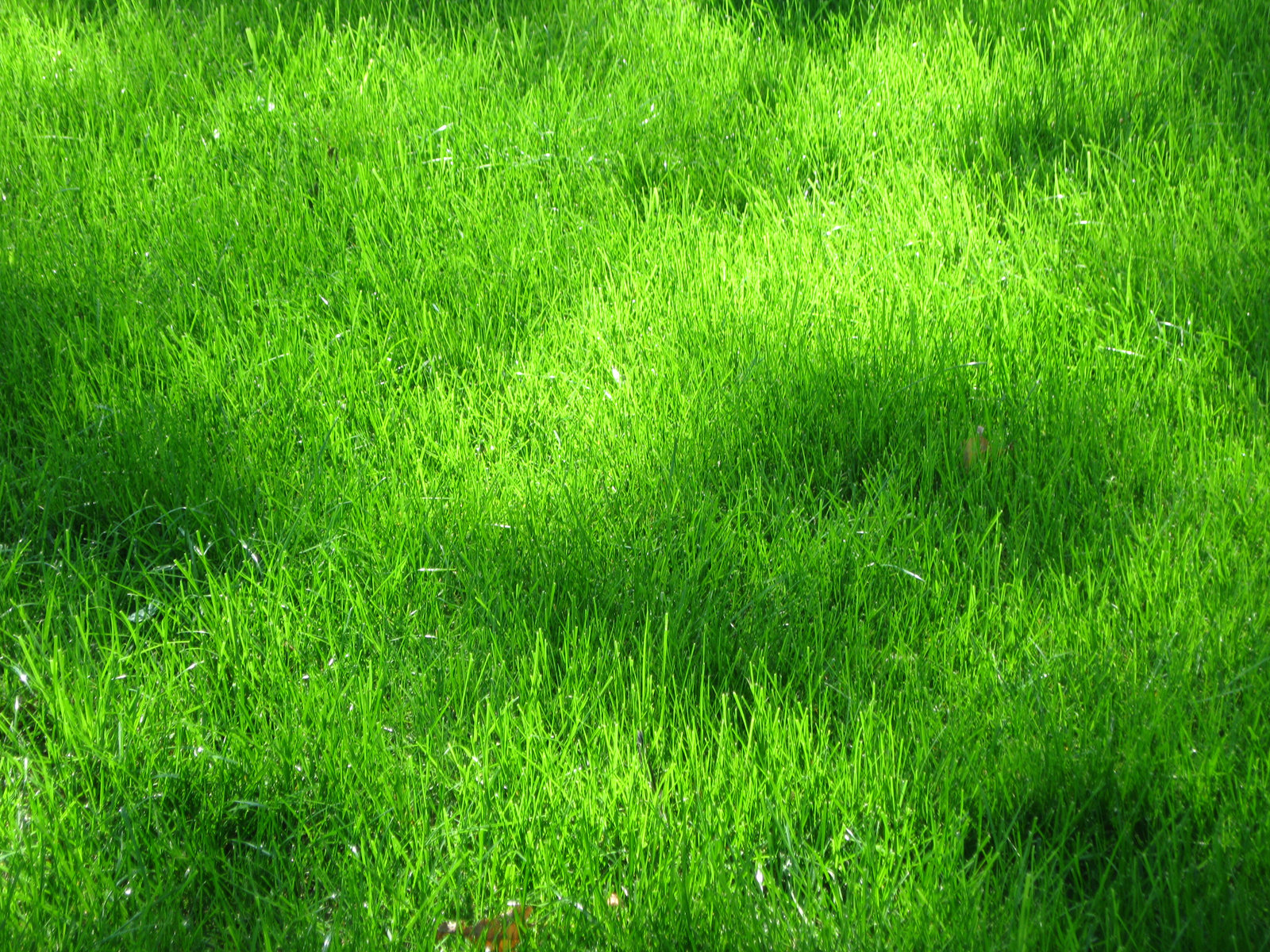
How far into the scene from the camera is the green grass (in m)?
1.54

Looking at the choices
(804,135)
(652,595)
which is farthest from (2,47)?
(652,595)

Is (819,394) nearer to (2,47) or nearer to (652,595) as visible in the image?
(652,595)

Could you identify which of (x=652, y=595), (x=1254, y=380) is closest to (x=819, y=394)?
(x=652, y=595)

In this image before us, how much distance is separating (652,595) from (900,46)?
2509 millimetres

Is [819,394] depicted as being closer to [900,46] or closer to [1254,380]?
[1254,380]

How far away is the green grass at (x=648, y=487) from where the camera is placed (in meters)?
Result: 1.54

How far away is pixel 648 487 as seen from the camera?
7.23 feet

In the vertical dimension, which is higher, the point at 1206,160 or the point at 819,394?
the point at 1206,160

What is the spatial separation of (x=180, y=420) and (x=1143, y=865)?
80.6 inches

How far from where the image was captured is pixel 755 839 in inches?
61.3

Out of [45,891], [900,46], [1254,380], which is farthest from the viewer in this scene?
[900,46]

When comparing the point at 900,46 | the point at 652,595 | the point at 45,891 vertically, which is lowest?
the point at 45,891

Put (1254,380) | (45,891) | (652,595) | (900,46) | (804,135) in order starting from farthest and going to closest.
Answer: (900,46)
(804,135)
(1254,380)
(652,595)
(45,891)

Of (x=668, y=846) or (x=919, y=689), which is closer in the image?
(x=668, y=846)
